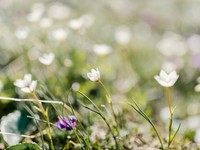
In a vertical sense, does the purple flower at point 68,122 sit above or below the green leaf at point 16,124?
above

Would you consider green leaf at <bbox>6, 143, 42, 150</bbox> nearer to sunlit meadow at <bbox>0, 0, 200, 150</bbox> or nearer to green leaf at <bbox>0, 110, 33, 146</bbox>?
sunlit meadow at <bbox>0, 0, 200, 150</bbox>

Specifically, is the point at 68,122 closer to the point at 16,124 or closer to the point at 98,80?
the point at 98,80

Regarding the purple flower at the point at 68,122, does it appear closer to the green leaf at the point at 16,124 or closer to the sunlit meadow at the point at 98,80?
the sunlit meadow at the point at 98,80

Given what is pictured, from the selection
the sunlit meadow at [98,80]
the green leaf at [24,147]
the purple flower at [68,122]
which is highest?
the purple flower at [68,122]

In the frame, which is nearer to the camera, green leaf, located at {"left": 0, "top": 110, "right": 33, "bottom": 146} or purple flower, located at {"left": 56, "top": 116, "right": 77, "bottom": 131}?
→ purple flower, located at {"left": 56, "top": 116, "right": 77, "bottom": 131}

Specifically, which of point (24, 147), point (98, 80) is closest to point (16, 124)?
point (24, 147)

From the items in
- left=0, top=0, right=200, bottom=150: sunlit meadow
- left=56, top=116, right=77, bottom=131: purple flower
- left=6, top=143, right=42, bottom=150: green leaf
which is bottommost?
left=0, top=0, right=200, bottom=150: sunlit meadow

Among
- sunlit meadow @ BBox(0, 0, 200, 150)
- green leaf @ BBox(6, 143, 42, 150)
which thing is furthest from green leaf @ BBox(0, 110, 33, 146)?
green leaf @ BBox(6, 143, 42, 150)

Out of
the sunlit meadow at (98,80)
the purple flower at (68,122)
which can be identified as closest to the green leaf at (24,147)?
the sunlit meadow at (98,80)

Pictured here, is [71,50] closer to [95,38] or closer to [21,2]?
[95,38]

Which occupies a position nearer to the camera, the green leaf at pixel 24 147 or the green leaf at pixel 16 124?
the green leaf at pixel 24 147
